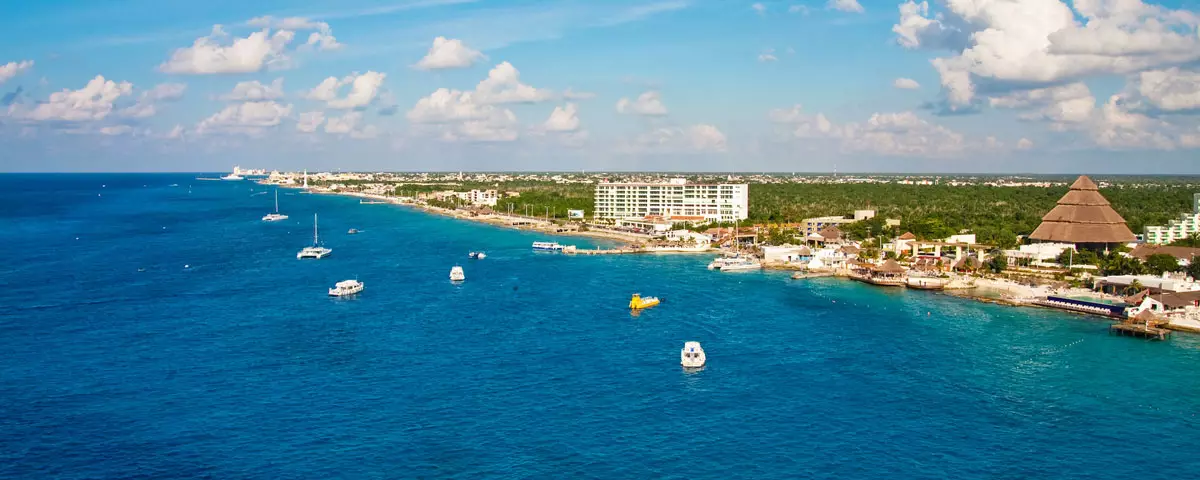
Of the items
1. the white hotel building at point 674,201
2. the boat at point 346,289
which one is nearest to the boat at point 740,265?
the boat at point 346,289

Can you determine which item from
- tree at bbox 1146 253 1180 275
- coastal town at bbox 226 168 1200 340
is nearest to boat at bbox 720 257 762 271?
coastal town at bbox 226 168 1200 340

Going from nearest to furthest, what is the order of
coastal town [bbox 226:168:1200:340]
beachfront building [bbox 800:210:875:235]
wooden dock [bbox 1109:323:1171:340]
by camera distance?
wooden dock [bbox 1109:323:1171:340] → coastal town [bbox 226:168:1200:340] → beachfront building [bbox 800:210:875:235]

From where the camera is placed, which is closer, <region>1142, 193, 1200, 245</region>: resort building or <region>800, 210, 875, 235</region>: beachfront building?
<region>1142, 193, 1200, 245</region>: resort building

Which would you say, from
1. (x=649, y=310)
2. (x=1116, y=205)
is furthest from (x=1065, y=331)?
(x=1116, y=205)

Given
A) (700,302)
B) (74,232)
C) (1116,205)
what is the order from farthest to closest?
(1116,205) < (74,232) < (700,302)

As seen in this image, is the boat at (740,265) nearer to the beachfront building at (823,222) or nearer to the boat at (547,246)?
the beachfront building at (823,222)

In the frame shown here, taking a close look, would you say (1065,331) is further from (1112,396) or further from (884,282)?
(884,282)

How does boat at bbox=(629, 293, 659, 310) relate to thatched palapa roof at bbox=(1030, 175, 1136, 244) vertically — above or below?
below

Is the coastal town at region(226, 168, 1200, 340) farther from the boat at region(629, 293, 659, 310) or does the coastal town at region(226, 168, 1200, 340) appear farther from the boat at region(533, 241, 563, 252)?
the boat at region(629, 293, 659, 310)
